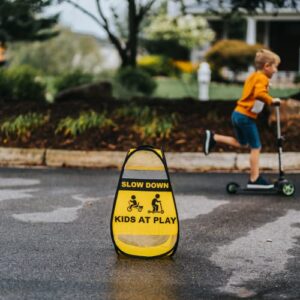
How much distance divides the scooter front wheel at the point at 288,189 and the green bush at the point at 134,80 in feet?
33.0

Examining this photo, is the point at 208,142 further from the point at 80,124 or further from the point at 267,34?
the point at 267,34

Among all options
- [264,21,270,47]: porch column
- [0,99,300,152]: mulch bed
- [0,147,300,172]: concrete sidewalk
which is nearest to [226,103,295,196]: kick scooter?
[0,147,300,172]: concrete sidewalk

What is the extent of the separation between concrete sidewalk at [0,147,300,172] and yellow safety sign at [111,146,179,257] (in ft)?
17.5

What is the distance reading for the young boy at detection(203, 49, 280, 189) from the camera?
29.6ft

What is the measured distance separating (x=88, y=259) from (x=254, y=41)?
2887 centimetres

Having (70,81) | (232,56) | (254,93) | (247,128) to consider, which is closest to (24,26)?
(70,81)

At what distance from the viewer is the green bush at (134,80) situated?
19188mm

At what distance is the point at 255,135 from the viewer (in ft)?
30.6

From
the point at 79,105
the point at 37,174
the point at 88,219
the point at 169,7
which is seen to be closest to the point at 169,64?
the point at 169,7

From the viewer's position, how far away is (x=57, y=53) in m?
35.0

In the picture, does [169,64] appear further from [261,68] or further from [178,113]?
[261,68]

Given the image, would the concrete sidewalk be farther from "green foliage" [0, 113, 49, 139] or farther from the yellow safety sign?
the yellow safety sign

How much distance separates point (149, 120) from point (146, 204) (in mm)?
6954

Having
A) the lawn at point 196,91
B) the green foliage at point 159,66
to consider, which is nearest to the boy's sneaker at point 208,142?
the lawn at point 196,91
